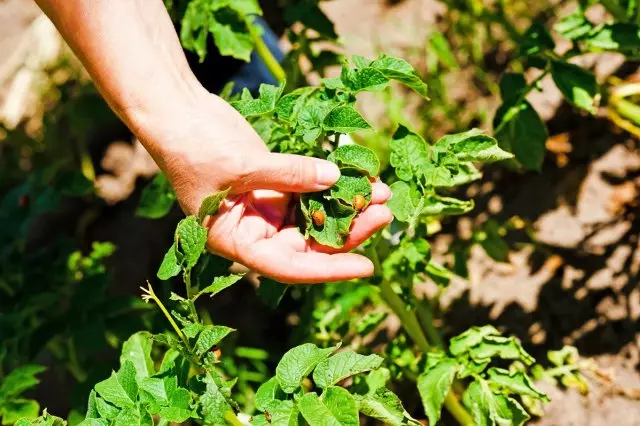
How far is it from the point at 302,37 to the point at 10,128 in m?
1.96

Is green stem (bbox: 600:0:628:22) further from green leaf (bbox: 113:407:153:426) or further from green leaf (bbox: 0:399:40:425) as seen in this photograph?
green leaf (bbox: 0:399:40:425)

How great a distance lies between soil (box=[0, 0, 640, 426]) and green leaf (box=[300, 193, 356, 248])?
2.20 ft

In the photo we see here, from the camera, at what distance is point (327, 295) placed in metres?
1.97

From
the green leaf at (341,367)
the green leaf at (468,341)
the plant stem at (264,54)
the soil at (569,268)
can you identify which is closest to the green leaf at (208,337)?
the green leaf at (341,367)

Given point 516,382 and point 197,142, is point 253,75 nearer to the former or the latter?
point 197,142

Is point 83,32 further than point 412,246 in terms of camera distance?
No

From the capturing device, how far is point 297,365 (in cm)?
114

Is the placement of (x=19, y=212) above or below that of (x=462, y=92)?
above

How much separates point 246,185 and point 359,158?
23cm

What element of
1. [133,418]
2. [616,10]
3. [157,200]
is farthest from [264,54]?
[133,418]

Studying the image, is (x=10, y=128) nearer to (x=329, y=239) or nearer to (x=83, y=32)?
(x=83, y=32)

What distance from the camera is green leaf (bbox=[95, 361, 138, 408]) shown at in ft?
3.75

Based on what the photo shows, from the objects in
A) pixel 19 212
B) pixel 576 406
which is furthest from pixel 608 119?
pixel 19 212

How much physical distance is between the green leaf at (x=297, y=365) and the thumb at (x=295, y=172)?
11.7 inches
